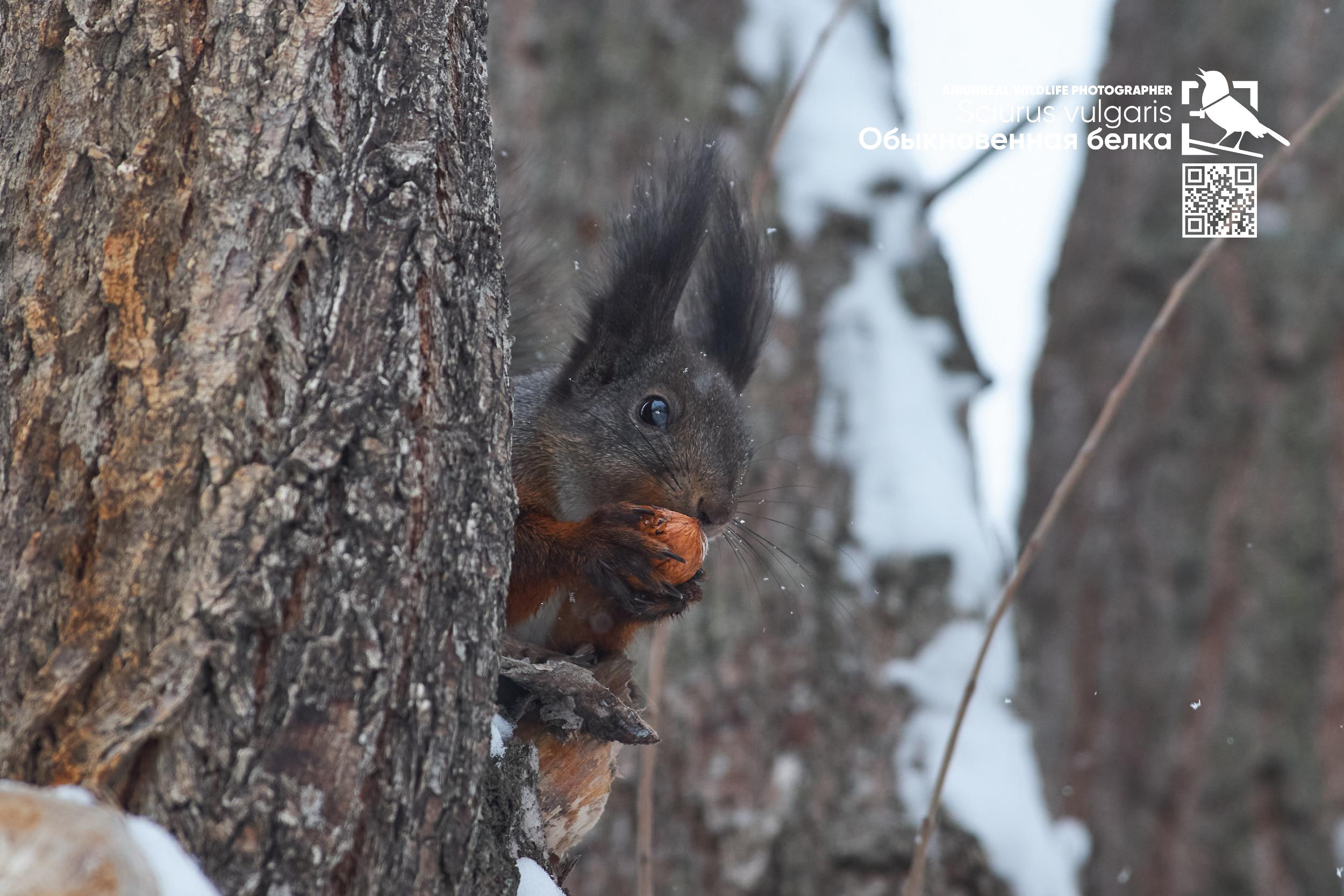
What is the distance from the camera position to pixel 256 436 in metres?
0.93

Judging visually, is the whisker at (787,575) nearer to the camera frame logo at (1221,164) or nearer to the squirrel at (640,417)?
the squirrel at (640,417)

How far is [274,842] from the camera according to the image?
87 cm

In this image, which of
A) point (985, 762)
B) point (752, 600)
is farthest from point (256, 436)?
point (985, 762)

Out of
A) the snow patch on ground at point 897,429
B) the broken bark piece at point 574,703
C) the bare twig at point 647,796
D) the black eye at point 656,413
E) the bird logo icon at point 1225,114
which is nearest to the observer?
the broken bark piece at point 574,703

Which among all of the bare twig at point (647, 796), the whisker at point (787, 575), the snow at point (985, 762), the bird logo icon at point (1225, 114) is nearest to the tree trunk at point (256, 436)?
the bare twig at point (647, 796)

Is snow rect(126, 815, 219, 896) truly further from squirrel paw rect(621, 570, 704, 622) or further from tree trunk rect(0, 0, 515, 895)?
squirrel paw rect(621, 570, 704, 622)

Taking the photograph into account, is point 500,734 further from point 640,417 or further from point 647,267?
point 647,267

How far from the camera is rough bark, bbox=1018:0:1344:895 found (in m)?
3.20

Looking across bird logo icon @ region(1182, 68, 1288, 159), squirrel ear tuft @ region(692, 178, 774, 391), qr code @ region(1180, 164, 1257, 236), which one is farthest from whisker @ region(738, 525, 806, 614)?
bird logo icon @ region(1182, 68, 1288, 159)

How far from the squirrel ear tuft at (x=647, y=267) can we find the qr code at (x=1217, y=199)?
4.76ft

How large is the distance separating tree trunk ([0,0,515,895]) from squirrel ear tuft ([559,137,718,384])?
2.05 feet

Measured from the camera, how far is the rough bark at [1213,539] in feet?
10.5

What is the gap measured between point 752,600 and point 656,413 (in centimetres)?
95

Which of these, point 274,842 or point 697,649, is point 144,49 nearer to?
point 274,842
